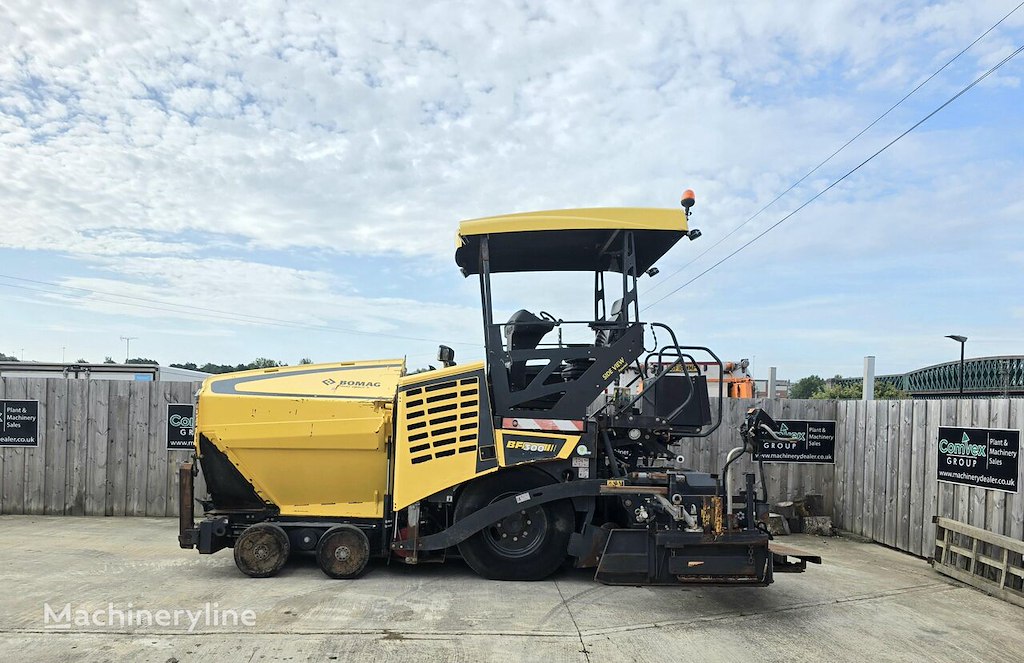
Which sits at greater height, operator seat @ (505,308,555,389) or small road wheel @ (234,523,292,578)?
operator seat @ (505,308,555,389)

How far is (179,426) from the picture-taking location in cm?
894

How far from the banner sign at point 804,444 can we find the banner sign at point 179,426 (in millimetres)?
7228

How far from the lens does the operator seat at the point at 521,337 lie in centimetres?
615

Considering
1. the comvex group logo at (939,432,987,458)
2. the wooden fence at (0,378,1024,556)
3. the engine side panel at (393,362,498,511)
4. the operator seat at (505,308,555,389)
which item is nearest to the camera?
the engine side panel at (393,362,498,511)

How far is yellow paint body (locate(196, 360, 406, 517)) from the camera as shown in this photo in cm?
599

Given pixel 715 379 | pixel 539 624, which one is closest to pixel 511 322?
pixel 539 624

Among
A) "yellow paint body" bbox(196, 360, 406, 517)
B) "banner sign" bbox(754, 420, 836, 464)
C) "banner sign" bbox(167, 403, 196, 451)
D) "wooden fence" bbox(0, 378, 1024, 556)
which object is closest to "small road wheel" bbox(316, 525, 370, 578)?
"yellow paint body" bbox(196, 360, 406, 517)

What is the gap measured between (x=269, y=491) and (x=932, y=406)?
6.60 meters

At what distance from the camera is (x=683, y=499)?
5648mm

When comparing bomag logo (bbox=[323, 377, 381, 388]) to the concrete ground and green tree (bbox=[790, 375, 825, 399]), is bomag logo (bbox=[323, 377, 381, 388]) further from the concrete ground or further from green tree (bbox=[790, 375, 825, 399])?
green tree (bbox=[790, 375, 825, 399])

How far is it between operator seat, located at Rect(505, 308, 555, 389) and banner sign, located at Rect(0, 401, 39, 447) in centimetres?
652

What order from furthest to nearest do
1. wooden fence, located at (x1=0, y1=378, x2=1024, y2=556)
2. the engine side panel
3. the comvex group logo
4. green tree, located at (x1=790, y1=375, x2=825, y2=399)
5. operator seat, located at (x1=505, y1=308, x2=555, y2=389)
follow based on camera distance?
green tree, located at (x1=790, y1=375, x2=825, y2=399) → wooden fence, located at (x1=0, y1=378, x2=1024, y2=556) → the comvex group logo → operator seat, located at (x1=505, y1=308, x2=555, y2=389) → the engine side panel

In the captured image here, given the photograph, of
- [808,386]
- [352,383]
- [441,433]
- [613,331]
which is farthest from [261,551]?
[808,386]

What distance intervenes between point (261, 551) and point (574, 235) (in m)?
3.75
